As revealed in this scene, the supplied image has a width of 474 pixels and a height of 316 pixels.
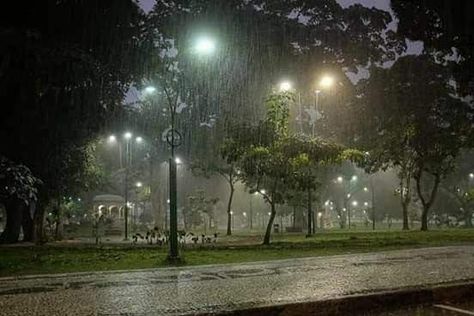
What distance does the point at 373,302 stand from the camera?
8359 mm

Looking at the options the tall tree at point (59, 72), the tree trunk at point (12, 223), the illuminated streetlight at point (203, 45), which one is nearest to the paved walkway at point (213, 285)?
the illuminated streetlight at point (203, 45)

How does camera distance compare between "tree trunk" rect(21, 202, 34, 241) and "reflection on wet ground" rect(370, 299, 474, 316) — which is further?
"tree trunk" rect(21, 202, 34, 241)

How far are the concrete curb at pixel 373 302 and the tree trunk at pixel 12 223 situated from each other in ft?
93.0

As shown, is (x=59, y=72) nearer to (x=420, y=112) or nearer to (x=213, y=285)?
(x=213, y=285)

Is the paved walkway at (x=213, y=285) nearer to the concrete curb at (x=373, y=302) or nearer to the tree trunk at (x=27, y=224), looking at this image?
the concrete curb at (x=373, y=302)

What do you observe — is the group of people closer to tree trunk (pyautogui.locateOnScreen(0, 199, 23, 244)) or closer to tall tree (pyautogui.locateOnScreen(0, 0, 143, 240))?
tall tree (pyautogui.locateOnScreen(0, 0, 143, 240))

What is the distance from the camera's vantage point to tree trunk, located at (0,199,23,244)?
1267 inches

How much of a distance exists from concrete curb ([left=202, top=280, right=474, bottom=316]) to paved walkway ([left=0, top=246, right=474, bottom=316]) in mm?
200

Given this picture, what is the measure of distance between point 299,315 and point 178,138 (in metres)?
10.8

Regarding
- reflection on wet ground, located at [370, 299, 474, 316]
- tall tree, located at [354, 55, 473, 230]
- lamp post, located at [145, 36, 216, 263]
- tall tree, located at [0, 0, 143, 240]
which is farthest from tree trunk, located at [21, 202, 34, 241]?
reflection on wet ground, located at [370, 299, 474, 316]

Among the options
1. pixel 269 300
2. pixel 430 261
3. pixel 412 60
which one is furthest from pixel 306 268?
pixel 412 60

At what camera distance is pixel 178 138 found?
57.8ft

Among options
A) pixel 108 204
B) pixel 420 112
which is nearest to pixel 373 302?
pixel 420 112

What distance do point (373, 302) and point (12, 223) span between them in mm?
29533
